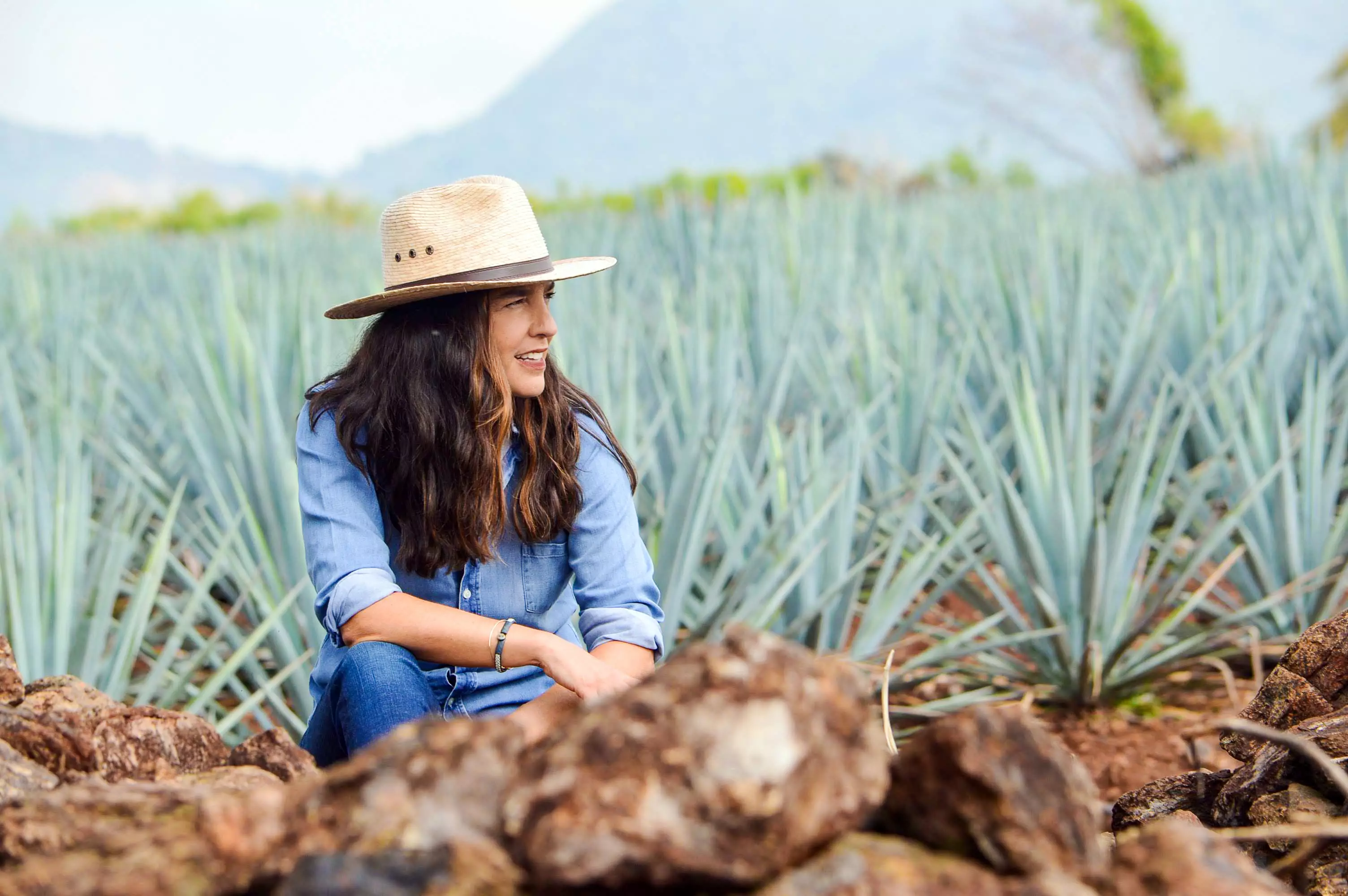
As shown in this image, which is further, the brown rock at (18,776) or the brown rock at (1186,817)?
the brown rock at (1186,817)

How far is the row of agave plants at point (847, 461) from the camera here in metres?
2.12

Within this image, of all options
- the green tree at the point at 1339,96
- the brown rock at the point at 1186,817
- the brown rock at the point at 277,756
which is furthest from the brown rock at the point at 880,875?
the green tree at the point at 1339,96

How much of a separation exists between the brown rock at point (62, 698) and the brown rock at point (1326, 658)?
1189 mm

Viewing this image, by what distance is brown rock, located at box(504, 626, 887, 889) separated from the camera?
27.5 inches

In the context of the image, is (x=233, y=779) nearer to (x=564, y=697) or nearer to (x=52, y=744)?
(x=52, y=744)

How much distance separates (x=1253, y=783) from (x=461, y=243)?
3.16ft

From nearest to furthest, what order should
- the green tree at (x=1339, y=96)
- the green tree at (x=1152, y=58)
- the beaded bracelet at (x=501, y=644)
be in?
1. the beaded bracelet at (x=501, y=644)
2. the green tree at (x=1339, y=96)
3. the green tree at (x=1152, y=58)

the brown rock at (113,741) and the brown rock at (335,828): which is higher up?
the brown rock at (335,828)

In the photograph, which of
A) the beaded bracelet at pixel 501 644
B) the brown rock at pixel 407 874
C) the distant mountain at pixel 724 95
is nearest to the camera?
the brown rock at pixel 407 874

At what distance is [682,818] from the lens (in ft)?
2.31

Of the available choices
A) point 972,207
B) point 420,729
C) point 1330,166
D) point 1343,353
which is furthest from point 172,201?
point 420,729

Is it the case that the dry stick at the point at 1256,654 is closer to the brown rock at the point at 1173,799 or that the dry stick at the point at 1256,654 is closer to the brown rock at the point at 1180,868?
the brown rock at the point at 1173,799

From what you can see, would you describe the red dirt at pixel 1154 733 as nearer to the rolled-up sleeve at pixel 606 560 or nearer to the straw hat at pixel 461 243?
the rolled-up sleeve at pixel 606 560

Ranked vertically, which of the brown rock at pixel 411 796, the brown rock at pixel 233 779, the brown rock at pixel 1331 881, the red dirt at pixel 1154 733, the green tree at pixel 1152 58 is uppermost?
the green tree at pixel 1152 58
